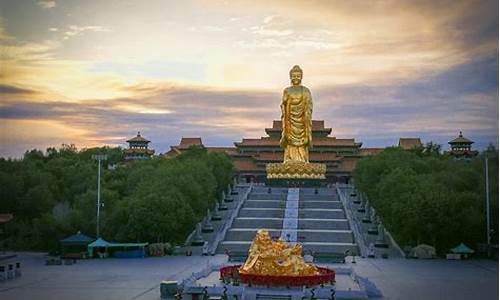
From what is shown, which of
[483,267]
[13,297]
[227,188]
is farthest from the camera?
[227,188]

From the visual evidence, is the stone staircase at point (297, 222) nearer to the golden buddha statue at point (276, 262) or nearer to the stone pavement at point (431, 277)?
the stone pavement at point (431, 277)

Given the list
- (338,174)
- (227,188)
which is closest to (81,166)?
(227,188)

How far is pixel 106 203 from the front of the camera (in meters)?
17.4

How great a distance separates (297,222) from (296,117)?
15.9ft

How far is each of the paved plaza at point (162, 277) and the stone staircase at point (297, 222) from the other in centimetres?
154

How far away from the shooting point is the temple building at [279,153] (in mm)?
28844

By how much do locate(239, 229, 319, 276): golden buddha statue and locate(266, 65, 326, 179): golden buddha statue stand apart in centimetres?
445

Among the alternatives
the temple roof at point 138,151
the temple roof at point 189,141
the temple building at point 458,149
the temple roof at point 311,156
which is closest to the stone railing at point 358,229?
the temple roof at point 311,156

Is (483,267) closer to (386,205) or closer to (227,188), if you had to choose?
(386,205)

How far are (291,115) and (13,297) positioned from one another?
6681 millimetres

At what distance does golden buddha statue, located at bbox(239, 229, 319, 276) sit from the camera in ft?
34.0

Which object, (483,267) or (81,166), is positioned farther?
(81,166)

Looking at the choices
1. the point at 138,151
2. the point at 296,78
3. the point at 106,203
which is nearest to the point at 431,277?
the point at 296,78

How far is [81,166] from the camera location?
21.2m
